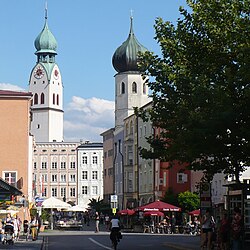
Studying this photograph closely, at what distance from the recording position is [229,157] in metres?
33.2

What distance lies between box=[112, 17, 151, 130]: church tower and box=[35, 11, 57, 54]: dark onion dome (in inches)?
2611

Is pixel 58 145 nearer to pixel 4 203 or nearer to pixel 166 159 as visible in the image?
pixel 4 203

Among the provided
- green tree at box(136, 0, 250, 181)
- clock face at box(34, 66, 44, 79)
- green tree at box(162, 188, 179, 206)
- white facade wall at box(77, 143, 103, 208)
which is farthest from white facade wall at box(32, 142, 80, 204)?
green tree at box(136, 0, 250, 181)

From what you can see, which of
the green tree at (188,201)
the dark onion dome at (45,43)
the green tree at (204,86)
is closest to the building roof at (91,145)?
the dark onion dome at (45,43)

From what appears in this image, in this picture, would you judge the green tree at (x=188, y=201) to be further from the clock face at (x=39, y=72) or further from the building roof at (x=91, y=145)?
the clock face at (x=39, y=72)

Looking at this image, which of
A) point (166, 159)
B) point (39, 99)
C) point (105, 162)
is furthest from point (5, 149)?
point (39, 99)

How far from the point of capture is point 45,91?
195250mm

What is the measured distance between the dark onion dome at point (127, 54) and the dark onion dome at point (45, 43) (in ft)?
223

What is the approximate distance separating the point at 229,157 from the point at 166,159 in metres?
4.04

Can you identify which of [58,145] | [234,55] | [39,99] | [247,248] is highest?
[39,99]

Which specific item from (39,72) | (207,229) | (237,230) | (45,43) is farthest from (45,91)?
(237,230)

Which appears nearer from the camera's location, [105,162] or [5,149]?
[5,149]

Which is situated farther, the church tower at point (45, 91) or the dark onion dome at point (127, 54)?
the church tower at point (45, 91)

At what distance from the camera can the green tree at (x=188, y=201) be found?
78.4m
